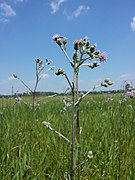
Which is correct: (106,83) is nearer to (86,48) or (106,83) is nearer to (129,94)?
(86,48)

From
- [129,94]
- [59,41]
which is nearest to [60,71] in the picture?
[59,41]

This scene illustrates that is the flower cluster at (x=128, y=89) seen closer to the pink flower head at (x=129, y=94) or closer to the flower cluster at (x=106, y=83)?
the pink flower head at (x=129, y=94)

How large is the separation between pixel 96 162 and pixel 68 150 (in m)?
0.36

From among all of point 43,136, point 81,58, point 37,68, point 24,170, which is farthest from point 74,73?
point 43,136

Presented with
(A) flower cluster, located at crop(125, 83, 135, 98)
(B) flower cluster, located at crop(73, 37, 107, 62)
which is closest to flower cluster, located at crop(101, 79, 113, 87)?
(B) flower cluster, located at crop(73, 37, 107, 62)

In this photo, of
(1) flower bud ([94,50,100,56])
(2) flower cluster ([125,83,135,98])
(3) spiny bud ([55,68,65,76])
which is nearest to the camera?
(3) spiny bud ([55,68,65,76])

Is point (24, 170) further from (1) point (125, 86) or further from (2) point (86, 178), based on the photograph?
(1) point (125, 86)

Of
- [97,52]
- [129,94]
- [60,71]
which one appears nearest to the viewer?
[60,71]

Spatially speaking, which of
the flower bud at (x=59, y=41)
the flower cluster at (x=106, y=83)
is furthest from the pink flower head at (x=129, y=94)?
the flower bud at (x=59, y=41)

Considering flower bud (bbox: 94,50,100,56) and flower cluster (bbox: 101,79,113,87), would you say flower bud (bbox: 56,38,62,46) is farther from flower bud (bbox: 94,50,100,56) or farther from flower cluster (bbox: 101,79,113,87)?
flower cluster (bbox: 101,79,113,87)

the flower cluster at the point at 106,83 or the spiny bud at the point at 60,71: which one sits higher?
the spiny bud at the point at 60,71

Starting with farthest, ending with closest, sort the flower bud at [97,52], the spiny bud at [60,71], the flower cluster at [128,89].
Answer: the flower cluster at [128,89], the flower bud at [97,52], the spiny bud at [60,71]

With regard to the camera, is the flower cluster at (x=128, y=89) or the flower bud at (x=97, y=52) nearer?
the flower bud at (x=97, y=52)

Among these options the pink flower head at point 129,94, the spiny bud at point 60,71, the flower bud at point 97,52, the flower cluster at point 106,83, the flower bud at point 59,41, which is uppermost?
the flower bud at point 59,41
